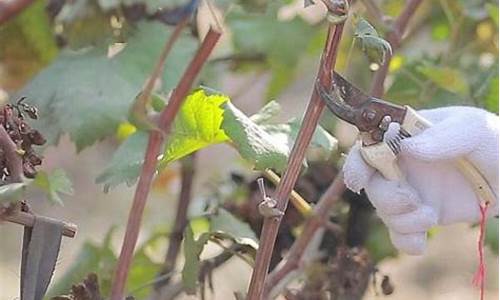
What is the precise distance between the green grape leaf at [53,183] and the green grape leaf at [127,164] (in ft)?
0.27

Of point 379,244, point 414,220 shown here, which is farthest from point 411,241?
point 379,244

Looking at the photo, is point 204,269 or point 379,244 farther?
point 379,244

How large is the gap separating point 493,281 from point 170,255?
2.08 feet

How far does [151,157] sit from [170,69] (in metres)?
0.22

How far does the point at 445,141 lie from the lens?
0.52 metres

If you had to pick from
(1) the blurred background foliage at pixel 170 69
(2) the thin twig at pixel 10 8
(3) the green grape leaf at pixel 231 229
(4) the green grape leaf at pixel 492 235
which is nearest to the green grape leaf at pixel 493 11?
(1) the blurred background foliage at pixel 170 69

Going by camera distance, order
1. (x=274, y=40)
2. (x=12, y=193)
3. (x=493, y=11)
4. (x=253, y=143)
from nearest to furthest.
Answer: (x=12, y=193), (x=253, y=143), (x=493, y=11), (x=274, y=40)

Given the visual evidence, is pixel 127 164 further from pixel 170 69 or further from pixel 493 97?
pixel 493 97

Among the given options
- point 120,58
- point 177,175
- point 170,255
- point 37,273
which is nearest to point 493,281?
point 177,175

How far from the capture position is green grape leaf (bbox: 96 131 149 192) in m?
0.61

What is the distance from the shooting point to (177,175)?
110 centimetres

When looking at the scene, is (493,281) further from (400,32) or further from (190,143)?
(190,143)

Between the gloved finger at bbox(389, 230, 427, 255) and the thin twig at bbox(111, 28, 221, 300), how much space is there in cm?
12

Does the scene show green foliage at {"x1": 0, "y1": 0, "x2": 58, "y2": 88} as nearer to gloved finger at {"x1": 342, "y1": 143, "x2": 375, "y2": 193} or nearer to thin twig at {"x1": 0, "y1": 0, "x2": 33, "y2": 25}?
thin twig at {"x1": 0, "y1": 0, "x2": 33, "y2": 25}
